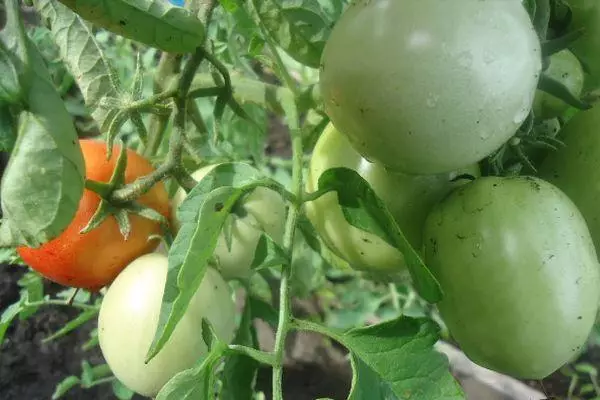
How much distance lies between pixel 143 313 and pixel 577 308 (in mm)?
363

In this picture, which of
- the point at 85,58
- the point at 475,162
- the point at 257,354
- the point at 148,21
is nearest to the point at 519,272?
the point at 475,162

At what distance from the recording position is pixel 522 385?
1.58 metres

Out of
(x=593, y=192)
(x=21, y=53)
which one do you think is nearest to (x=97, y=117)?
(x=21, y=53)

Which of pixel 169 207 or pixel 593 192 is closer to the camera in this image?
pixel 593 192

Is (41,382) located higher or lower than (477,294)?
lower

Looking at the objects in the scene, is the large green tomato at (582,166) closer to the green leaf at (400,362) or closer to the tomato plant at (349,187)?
the tomato plant at (349,187)

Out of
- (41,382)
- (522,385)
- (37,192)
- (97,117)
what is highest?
(37,192)

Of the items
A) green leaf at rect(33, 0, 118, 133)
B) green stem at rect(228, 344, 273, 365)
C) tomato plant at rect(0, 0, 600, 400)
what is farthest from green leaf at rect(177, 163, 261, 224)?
green leaf at rect(33, 0, 118, 133)

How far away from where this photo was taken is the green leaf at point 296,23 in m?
0.65

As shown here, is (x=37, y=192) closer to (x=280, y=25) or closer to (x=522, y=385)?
(x=280, y=25)

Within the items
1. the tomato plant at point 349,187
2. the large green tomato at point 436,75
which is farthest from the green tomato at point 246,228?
the large green tomato at point 436,75

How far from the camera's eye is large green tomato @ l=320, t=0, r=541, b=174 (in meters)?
0.45

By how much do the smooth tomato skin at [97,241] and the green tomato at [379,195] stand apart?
0.16 metres

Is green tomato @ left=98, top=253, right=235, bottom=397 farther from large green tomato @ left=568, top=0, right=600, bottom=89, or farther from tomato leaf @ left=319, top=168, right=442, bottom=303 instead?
large green tomato @ left=568, top=0, right=600, bottom=89
